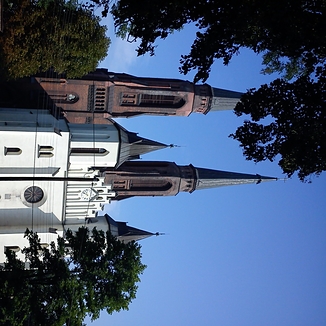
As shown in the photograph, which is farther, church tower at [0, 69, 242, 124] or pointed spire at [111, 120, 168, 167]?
church tower at [0, 69, 242, 124]

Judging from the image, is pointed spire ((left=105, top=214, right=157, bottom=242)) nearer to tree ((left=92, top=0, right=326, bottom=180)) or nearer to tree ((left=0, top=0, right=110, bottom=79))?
tree ((left=0, top=0, right=110, bottom=79))

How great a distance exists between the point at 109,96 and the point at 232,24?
85.5ft

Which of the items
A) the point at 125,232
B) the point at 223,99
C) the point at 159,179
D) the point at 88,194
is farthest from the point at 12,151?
the point at 223,99

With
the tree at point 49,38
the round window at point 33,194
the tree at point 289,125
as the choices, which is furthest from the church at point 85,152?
the tree at point 289,125

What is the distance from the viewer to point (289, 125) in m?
21.0

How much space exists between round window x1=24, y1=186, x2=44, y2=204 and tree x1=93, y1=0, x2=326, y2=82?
65.8 ft

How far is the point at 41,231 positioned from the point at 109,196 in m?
6.53

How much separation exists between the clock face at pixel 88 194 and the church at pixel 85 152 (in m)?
0.07

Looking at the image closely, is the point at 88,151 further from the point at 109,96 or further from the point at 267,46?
the point at 267,46

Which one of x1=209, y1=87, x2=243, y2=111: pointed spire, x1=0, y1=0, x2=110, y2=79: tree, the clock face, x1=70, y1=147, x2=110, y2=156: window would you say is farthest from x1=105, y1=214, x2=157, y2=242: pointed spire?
x1=0, y1=0, x2=110, y2=79: tree

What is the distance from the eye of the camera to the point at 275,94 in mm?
21234

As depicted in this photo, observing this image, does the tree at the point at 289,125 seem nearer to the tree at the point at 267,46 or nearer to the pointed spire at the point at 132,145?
the tree at the point at 267,46

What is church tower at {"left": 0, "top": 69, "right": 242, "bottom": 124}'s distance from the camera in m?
42.0

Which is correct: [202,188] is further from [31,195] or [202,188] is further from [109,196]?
[31,195]
